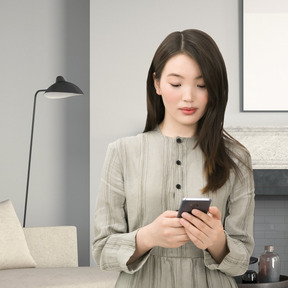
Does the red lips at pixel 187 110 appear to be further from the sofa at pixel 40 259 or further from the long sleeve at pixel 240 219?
the sofa at pixel 40 259

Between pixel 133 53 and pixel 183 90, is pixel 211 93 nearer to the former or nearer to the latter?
pixel 183 90

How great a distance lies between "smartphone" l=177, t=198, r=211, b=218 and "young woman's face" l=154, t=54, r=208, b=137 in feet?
0.60

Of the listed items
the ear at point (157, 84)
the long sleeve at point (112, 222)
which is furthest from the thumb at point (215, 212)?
the ear at point (157, 84)

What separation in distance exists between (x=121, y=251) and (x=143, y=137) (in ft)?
0.73

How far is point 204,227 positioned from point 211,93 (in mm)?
238

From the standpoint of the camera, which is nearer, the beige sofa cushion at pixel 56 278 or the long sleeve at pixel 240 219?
the long sleeve at pixel 240 219

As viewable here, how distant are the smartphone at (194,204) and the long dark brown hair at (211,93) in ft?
0.31

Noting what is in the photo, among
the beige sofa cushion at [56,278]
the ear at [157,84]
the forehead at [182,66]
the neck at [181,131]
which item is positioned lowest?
the beige sofa cushion at [56,278]

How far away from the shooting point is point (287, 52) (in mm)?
4676

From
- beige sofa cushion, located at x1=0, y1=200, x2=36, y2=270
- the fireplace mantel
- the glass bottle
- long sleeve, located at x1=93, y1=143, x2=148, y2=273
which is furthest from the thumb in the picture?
the fireplace mantel

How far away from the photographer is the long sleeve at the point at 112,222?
106 centimetres

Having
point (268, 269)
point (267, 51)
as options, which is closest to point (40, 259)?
point (268, 269)

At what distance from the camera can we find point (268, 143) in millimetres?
4543

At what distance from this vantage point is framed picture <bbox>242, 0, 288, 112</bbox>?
15.3ft
